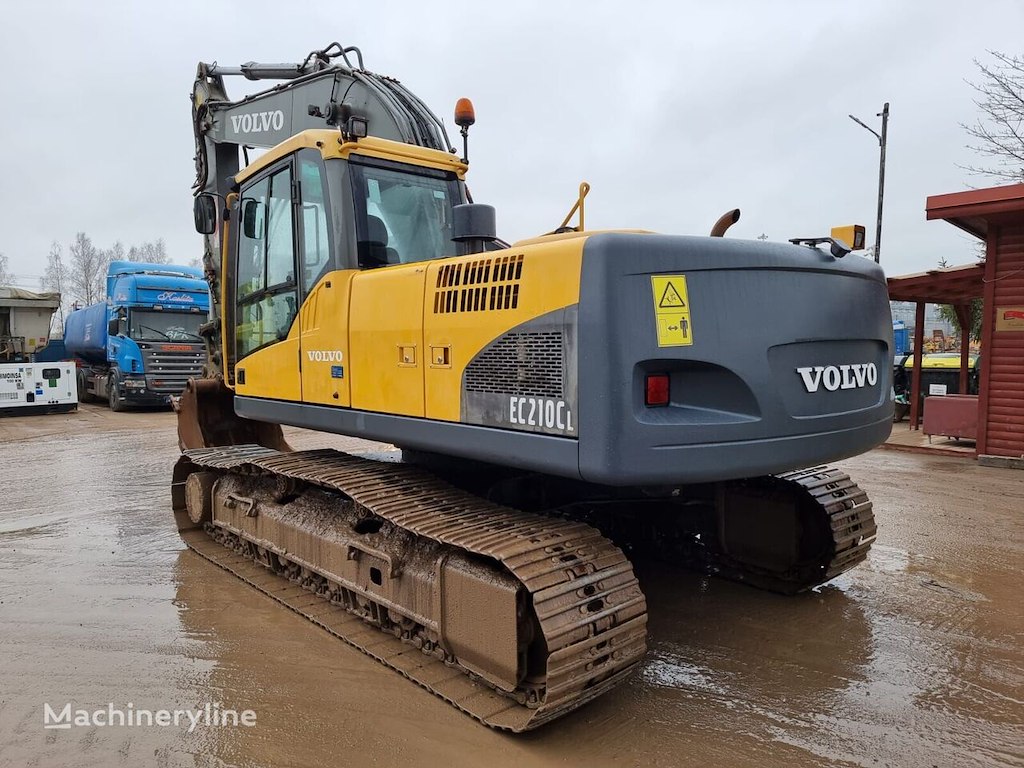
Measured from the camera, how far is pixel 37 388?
17.2m

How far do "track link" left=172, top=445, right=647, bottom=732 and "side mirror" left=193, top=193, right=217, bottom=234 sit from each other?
2551 mm

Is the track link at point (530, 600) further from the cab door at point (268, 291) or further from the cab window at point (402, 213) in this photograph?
→ the cab window at point (402, 213)

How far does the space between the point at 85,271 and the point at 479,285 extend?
8547cm

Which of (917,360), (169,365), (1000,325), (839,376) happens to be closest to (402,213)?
(839,376)

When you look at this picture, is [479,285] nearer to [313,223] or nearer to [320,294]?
[320,294]

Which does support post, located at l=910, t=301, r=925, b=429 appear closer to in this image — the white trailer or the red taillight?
the red taillight

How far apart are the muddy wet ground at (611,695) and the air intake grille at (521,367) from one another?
56.9 inches

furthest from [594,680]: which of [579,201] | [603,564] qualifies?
[579,201]

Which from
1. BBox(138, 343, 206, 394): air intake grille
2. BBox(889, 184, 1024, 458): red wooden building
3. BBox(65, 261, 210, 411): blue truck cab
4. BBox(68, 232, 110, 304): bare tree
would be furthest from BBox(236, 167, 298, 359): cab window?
BBox(68, 232, 110, 304): bare tree

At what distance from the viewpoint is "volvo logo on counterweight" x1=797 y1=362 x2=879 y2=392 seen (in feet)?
10.3

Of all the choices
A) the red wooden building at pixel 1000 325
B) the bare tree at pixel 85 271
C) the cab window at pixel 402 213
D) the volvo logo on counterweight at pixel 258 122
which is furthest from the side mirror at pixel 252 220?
the bare tree at pixel 85 271

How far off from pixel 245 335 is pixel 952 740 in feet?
15.9

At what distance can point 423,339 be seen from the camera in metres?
3.64

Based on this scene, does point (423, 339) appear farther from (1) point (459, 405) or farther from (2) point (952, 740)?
(2) point (952, 740)
